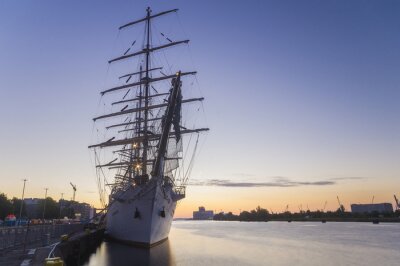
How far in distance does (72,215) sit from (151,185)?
117m

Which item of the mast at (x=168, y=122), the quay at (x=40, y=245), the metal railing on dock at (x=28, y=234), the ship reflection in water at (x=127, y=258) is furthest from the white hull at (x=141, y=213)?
the metal railing on dock at (x=28, y=234)

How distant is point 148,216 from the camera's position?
3322cm

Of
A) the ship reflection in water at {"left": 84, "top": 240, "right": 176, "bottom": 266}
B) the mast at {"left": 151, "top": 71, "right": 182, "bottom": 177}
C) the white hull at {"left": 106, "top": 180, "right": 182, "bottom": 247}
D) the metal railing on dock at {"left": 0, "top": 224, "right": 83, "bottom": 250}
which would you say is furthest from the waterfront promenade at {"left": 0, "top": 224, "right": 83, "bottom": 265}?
the mast at {"left": 151, "top": 71, "right": 182, "bottom": 177}

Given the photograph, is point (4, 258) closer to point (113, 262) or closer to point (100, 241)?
point (113, 262)

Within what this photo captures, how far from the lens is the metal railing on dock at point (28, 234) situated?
936 inches

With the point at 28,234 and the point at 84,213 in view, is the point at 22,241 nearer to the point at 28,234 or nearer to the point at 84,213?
the point at 28,234

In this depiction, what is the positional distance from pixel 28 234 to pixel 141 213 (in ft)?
34.3

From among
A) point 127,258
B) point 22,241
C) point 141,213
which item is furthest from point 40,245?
point 141,213

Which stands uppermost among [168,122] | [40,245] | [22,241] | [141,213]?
[168,122]

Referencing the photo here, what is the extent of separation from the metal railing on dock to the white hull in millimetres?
7760

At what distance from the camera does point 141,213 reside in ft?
111

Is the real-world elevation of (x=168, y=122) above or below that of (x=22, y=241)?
above

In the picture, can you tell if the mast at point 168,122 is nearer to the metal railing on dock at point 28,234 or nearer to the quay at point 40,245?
the quay at point 40,245

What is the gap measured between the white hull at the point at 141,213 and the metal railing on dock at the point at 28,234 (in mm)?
7760
